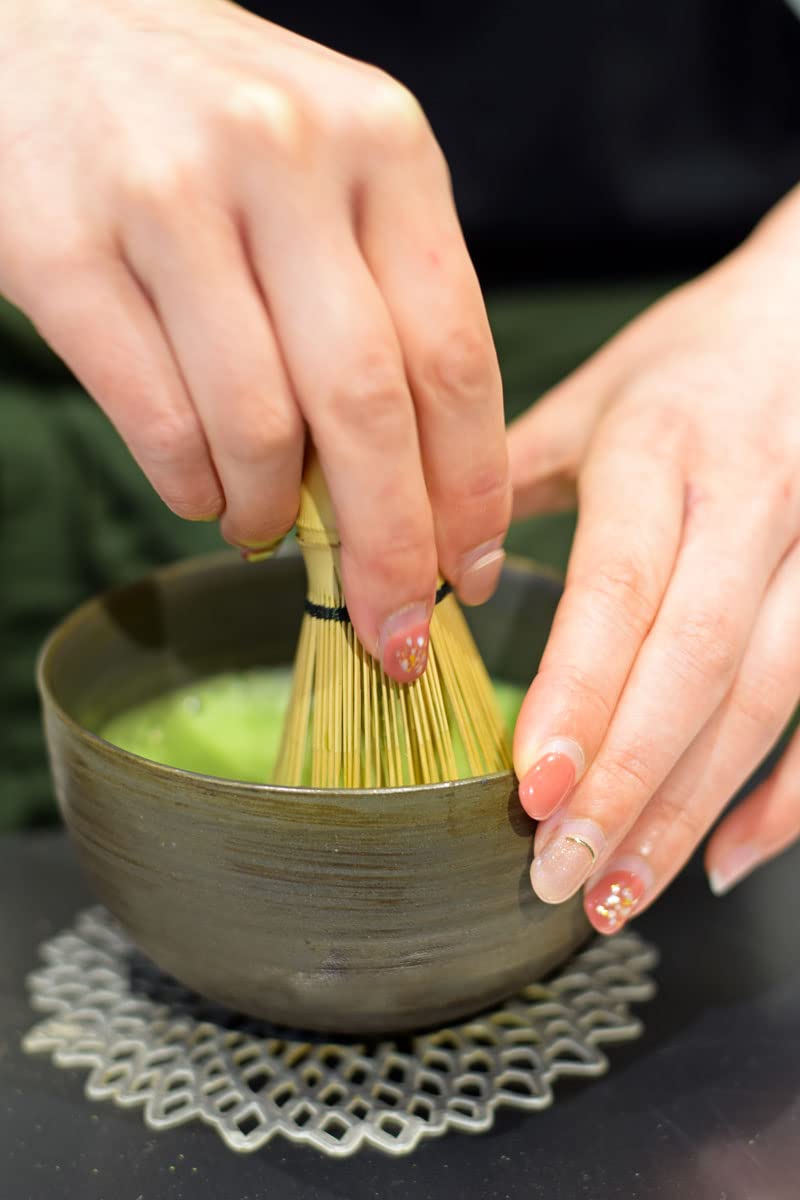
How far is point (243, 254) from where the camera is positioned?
0.40 metres

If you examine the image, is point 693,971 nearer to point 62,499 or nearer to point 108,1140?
point 108,1140

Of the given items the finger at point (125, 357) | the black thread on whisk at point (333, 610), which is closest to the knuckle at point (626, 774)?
the black thread on whisk at point (333, 610)

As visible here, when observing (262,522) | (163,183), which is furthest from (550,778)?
(163,183)

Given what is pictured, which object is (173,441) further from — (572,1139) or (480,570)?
(572,1139)

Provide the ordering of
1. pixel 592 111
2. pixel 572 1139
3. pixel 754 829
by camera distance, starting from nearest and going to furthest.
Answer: pixel 572 1139
pixel 754 829
pixel 592 111

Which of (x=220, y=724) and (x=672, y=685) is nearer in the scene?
(x=672, y=685)

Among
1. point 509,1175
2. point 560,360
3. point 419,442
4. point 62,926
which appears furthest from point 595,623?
point 560,360

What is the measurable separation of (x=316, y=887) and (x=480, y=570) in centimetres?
15

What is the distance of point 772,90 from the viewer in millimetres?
883

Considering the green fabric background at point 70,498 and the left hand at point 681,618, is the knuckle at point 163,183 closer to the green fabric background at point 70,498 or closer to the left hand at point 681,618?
the left hand at point 681,618

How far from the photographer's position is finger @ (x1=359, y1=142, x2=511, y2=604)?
1.32 feet

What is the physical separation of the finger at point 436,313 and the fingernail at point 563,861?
15cm

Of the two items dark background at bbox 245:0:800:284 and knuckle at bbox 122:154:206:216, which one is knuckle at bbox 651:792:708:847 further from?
dark background at bbox 245:0:800:284

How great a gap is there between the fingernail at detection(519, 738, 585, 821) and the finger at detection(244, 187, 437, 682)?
9 centimetres
